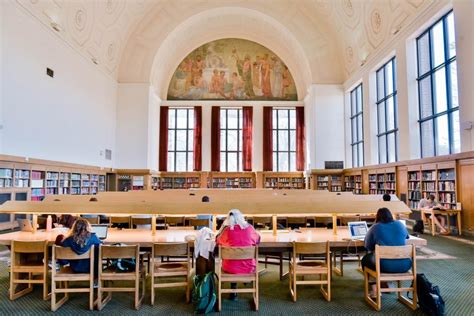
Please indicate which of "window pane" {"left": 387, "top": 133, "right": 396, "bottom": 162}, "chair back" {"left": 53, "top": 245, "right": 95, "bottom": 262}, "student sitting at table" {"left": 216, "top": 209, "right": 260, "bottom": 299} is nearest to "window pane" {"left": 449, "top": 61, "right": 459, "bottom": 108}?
"window pane" {"left": 387, "top": 133, "right": 396, "bottom": 162}

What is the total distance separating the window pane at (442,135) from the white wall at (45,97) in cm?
1246

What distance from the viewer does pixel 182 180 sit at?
19.4 m

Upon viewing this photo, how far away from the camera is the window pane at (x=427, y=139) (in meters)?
10.5

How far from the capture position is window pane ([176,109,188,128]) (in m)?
20.0

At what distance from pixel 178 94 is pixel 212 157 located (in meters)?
4.42

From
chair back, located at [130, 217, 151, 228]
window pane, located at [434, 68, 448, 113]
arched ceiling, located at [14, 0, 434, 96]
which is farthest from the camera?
arched ceiling, located at [14, 0, 434, 96]

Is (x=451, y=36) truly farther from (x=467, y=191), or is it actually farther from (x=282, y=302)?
(x=282, y=302)

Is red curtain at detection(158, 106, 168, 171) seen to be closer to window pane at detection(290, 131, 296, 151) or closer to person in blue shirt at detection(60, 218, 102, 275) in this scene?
window pane at detection(290, 131, 296, 151)

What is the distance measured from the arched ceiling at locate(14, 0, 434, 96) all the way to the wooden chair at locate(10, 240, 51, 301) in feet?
34.9

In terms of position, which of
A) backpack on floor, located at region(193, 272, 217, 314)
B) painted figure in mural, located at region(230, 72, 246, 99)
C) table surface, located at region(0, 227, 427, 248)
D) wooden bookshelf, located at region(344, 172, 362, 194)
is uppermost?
painted figure in mural, located at region(230, 72, 246, 99)

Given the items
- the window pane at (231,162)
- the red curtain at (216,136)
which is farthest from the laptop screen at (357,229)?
the window pane at (231,162)

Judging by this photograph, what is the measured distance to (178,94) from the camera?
19984 millimetres

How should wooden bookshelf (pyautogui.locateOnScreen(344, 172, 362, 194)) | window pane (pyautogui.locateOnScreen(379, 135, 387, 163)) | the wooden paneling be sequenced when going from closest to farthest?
the wooden paneling, window pane (pyautogui.locateOnScreen(379, 135, 387, 163)), wooden bookshelf (pyautogui.locateOnScreen(344, 172, 362, 194))

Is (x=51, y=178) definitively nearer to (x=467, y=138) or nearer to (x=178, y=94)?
(x=178, y=94)
